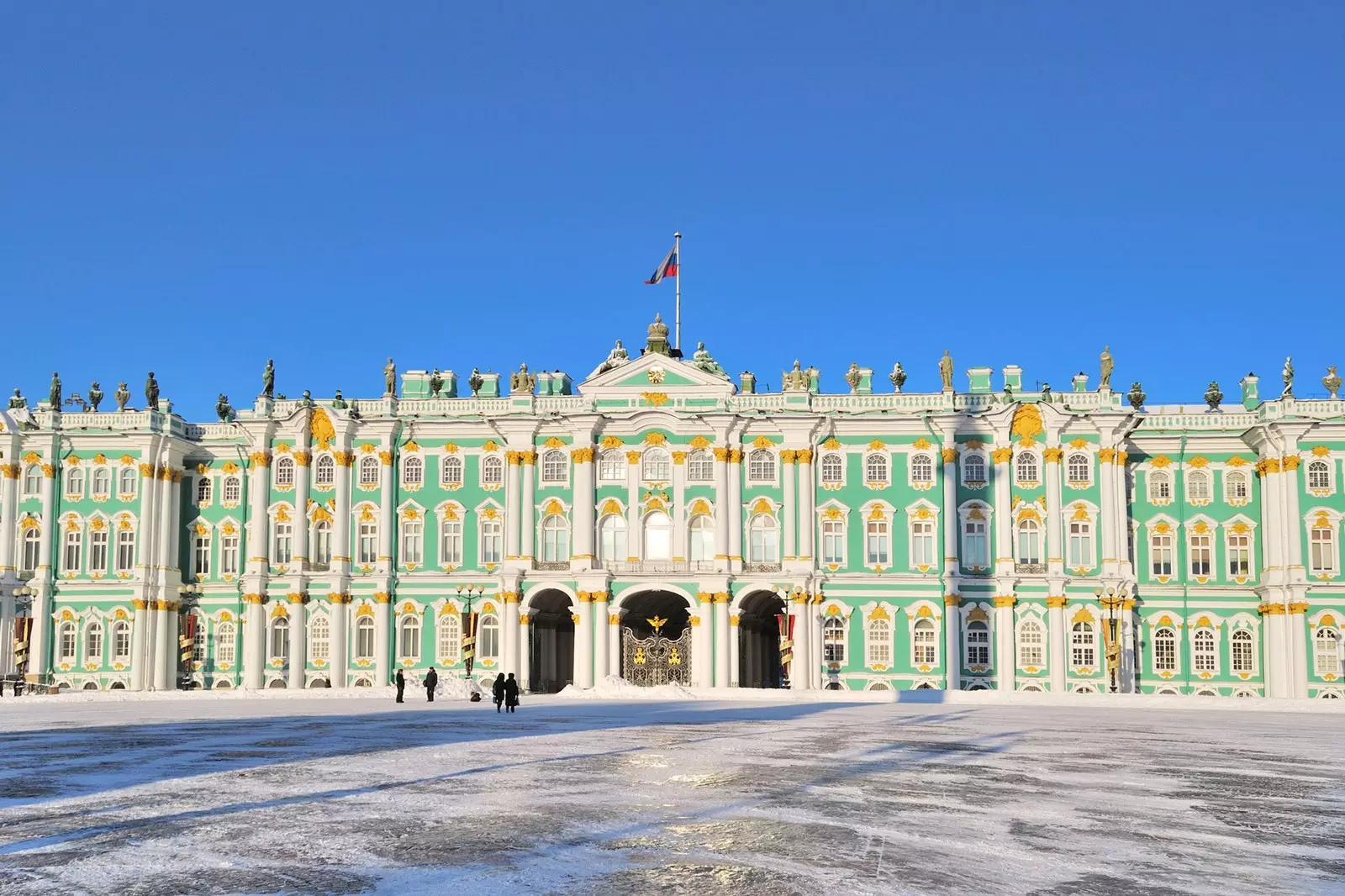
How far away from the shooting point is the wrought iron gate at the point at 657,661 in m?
66.1

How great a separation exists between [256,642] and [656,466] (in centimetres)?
2048

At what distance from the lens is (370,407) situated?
70875 millimetres

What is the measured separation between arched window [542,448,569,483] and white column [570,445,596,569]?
1.09m

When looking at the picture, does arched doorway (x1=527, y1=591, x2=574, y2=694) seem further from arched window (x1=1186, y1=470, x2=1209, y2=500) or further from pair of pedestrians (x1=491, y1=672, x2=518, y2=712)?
arched window (x1=1186, y1=470, x2=1209, y2=500)

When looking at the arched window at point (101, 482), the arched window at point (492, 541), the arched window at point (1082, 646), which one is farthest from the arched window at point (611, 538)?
the arched window at point (101, 482)

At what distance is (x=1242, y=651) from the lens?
218 feet

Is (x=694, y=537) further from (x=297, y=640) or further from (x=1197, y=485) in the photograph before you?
(x=1197, y=485)

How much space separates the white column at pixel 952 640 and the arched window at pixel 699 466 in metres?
11.9

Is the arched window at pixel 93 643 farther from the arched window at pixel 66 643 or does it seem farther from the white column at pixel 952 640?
the white column at pixel 952 640

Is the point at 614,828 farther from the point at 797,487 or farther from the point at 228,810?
the point at 797,487

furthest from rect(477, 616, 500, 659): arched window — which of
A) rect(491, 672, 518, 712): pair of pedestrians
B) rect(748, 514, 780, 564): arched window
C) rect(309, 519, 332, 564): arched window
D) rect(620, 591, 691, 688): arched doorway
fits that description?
rect(491, 672, 518, 712): pair of pedestrians

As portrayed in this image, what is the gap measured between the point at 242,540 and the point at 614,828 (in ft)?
185

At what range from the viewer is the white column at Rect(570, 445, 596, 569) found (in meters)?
66.6

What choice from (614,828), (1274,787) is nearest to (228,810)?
(614,828)
